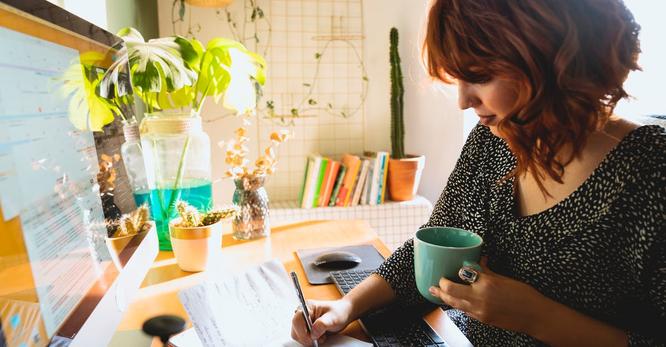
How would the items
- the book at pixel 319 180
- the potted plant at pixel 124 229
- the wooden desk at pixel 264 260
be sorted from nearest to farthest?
the potted plant at pixel 124 229
the wooden desk at pixel 264 260
the book at pixel 319 180

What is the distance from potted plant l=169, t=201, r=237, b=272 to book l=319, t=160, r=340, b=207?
3.74ft

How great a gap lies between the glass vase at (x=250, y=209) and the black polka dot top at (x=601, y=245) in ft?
1.60

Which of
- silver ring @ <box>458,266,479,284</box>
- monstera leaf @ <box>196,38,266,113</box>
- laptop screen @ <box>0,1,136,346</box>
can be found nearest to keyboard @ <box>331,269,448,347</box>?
silver ring @ <box>458,266,479,284</box>

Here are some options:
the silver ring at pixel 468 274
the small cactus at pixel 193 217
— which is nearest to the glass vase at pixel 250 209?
the small cactus at pixel 193 217

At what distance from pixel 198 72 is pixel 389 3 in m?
1.37

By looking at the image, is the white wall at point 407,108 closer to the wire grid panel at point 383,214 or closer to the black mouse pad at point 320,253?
the wire grid panel at point 383,214

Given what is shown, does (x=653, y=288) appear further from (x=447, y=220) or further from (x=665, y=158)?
(x=447, y=220)

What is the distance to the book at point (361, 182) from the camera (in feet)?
6.95

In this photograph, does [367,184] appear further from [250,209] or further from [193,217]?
[193,217]

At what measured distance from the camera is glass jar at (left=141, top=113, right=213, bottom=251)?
1.06m

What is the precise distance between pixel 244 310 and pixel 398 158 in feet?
5.12

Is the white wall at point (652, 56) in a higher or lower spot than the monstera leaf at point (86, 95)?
higher

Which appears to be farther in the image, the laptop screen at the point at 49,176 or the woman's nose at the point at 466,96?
the woman's nose at the point at 466,96

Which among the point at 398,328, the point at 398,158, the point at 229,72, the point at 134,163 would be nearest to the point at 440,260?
the point at 398,328
